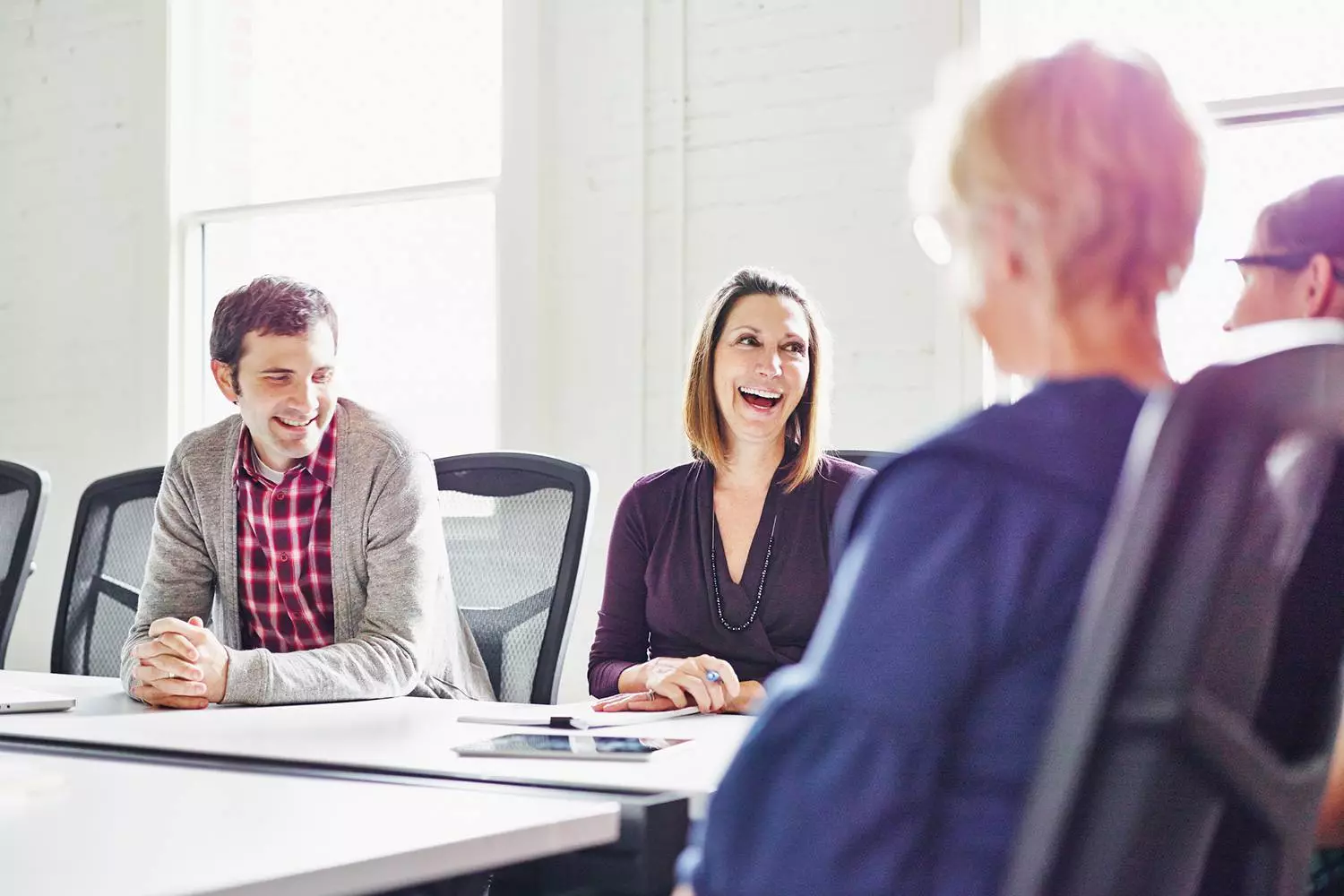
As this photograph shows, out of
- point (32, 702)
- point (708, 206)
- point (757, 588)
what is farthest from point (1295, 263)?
point (708, 206)

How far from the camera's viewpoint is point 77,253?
4.79 m

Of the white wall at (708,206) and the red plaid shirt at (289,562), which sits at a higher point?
the white wall at (708,206)

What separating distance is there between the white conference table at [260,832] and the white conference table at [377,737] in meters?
0.07

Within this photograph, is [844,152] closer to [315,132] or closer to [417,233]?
[417,233]

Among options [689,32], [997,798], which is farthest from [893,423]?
[997,798]

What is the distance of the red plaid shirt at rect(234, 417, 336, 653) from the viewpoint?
7.50 feet

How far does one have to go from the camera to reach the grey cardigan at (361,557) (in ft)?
7.08

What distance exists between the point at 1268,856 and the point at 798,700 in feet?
0.76

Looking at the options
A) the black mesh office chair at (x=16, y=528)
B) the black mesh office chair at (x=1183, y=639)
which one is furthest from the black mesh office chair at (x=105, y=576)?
the black mesh office chair at (x=1183, y=639)

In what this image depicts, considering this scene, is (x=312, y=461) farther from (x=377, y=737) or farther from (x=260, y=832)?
(x=260, y=832)

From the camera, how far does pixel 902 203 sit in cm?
338

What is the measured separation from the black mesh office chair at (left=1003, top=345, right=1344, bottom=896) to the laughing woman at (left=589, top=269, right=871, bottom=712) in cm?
155

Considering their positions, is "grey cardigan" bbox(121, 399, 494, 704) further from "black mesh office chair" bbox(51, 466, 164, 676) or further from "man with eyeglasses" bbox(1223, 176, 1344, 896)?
"man with eyeglasses" bbox(1223, 176, 1344, 896)

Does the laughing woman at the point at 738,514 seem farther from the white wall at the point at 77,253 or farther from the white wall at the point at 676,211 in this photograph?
the white wall at the point at 77,253
